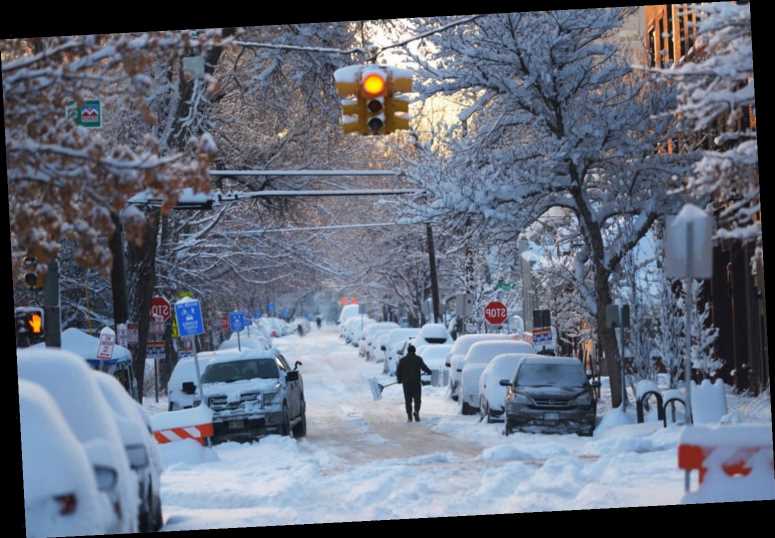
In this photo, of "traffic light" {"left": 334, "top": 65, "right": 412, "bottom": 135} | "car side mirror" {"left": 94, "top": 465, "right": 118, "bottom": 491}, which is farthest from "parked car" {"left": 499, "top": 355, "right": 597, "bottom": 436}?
"car side mirror" {"left": 94, "top": 465, "right": 118, "bottom": 491}

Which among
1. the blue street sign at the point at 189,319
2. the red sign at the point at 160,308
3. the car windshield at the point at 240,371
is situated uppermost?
the red sign at the point at 160,308

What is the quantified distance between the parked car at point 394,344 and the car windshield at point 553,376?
69.2 ft

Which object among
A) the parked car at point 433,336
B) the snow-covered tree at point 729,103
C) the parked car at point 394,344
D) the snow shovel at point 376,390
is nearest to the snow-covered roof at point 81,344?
the snow-covered tree at point 729,103

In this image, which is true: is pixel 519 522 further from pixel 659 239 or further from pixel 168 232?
pixel 168 232

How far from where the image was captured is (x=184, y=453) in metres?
19.3

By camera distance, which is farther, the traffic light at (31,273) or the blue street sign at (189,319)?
the blue street sign at (189,319)

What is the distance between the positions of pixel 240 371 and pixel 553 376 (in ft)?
18.6

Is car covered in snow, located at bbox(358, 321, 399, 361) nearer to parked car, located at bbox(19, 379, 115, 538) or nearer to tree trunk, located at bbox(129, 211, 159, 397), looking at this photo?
tree trunk, located at bbox(129, 211, 159, 397)

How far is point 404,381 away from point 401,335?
19.1 metres

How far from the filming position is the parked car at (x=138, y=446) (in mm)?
13609

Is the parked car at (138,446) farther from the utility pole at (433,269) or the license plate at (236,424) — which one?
the utility pole at (433,269)

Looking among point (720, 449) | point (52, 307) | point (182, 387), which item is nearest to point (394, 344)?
point (182, 387)

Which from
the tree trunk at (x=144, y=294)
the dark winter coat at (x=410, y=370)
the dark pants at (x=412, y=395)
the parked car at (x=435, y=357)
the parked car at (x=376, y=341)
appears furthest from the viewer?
the parked car at (x=376, y=341)

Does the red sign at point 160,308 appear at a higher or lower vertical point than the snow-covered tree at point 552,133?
lower
